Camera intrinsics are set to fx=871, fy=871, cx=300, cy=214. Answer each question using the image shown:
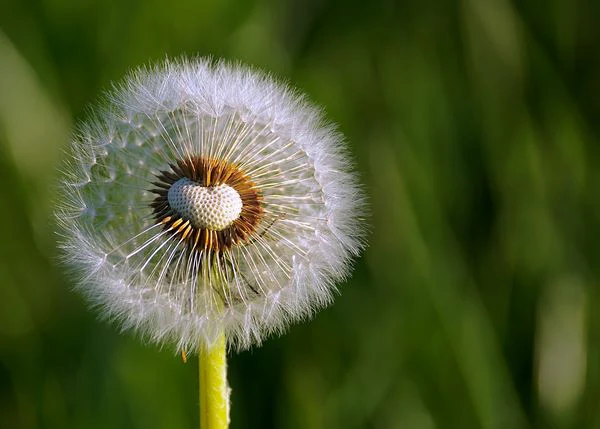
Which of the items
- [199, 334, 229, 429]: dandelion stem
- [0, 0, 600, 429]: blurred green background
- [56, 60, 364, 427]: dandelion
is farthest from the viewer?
[0, 0, 600, 429]: blurred green background

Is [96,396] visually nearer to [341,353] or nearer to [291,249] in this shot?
[341,353]

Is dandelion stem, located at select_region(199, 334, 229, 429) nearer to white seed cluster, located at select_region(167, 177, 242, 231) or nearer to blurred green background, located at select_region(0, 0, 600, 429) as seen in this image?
white seed cluster, located at select_region(167, 177, 242, 231)

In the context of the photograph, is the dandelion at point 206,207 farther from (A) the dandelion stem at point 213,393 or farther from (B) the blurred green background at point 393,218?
(B) the blurred green background at point 393,218

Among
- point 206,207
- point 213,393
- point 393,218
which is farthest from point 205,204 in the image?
point 393,218

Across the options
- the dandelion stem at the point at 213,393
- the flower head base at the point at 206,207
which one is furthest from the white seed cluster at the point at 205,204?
the dandelion stem at the point at 213,393

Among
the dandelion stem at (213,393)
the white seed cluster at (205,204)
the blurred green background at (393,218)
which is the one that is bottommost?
the dandelion stem at (213,393)

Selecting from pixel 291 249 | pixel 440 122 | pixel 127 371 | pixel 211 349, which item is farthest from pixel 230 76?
pixel 440 122

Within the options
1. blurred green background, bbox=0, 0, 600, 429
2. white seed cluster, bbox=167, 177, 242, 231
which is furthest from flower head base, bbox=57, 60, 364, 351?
blurred green background, bbox=0, 0, 600, 429

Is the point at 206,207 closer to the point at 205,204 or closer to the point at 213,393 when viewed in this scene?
the point at 205,204
